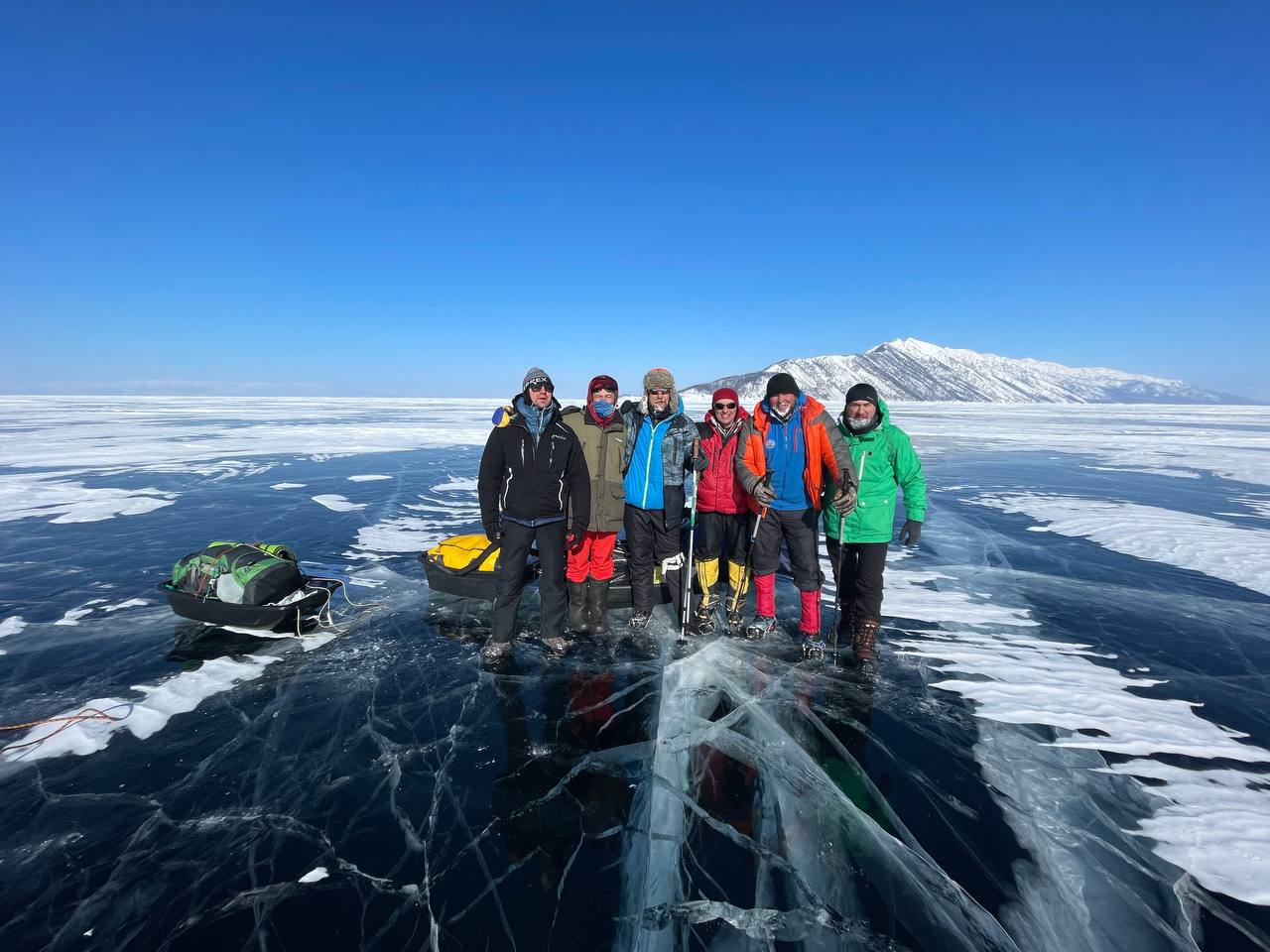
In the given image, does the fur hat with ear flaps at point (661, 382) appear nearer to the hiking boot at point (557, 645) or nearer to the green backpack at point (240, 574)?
the hiking boot at point (557, 645)

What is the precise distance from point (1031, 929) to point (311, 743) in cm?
363

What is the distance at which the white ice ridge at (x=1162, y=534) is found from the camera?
625 cm

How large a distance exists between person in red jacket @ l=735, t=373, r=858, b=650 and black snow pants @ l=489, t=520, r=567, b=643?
1.55 metres

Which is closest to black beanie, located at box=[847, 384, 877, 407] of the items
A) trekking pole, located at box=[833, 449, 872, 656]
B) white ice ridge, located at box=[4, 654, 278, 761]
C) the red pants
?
trekking pole, located at box=[833, 449, 872, 656]

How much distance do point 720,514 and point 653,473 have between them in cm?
67

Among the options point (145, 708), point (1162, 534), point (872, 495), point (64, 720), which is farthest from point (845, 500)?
point (1162, 534)

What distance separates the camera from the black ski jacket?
A: 3.92 meters

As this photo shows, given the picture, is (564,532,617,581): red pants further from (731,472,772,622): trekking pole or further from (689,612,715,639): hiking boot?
(731,472,772,622): trekking pole

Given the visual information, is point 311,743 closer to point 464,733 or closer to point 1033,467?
point 464,733

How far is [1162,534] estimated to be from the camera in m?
7.59

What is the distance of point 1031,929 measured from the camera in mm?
2109

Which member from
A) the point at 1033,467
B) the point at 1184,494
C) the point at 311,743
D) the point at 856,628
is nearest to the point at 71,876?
the point at 311,743

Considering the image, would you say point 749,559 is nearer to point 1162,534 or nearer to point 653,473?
point 653,473

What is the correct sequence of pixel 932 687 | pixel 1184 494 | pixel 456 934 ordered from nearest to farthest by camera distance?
1. pixel 456 934
2. pixel 932 687
3. pixel 1184 494
